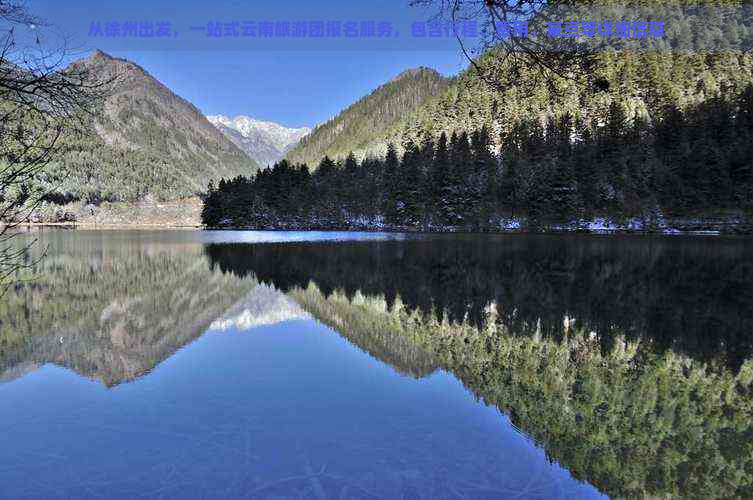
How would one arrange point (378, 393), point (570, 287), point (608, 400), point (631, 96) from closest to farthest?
1. point (608, 400)
2. point (378, 393)
3. point (570, 287)
4. point (631, 96)

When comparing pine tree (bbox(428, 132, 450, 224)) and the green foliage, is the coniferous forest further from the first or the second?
the green foliage

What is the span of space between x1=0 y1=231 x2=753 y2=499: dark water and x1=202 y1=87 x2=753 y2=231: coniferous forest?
71674mm

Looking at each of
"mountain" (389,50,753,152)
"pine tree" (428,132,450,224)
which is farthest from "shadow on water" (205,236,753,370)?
"mountain" (389,50,753,152)

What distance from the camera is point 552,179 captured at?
9150 cm

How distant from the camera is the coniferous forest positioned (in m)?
84.6

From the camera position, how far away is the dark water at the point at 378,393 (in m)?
6.75

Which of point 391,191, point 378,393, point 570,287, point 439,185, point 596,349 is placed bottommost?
point 378,393

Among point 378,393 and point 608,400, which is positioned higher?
point 608,400

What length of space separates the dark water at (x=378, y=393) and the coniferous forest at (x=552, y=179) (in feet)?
235

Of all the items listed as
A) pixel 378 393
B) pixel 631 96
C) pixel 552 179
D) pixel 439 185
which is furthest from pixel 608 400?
pixel 631 96

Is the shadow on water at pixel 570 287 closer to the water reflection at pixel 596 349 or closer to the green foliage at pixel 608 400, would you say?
the water reflection at pixel 596 349

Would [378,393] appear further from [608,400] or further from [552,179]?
[552,179]

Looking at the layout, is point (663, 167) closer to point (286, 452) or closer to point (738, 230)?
point (738, 230)

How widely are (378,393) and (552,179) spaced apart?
88.9 meters
